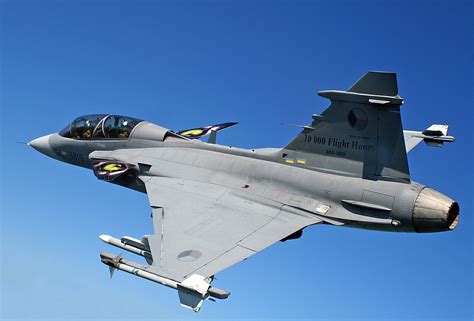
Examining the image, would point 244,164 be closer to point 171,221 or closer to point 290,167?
point 290,167

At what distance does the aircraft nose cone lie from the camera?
19.8 metres

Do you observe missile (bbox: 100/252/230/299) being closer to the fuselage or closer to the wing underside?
the wing underside

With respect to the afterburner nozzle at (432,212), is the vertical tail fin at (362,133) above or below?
above

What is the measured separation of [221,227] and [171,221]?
1.19 meters

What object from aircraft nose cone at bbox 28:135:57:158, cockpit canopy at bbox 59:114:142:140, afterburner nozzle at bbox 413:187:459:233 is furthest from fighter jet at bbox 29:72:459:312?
aircraft nose cone at bbox 28:135:57:158

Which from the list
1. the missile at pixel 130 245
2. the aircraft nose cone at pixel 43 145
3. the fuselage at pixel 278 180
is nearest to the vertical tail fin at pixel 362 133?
the fuselage at pixel 278 180

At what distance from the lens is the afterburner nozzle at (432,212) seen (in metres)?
13.2

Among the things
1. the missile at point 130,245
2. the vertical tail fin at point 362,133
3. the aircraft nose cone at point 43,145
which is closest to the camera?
the vertical tail fin at point 362,133

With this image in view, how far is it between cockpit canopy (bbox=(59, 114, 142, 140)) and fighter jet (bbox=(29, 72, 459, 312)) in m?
1.76

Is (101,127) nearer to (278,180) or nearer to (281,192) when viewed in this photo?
(278,180)

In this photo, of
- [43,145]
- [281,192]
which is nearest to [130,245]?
[281,192]

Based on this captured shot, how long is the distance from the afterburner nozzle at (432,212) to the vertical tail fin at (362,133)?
2.38 ft

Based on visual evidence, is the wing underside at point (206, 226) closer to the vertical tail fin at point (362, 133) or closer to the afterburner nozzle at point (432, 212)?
the vertical tail fin at point (362, 133)

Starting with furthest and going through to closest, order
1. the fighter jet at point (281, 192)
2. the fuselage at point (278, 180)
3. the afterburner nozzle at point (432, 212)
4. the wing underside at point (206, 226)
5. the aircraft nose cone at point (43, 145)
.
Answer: the aircraft nose cone at point (43, 145) → the fuselage at point (278, 180) → the afterburner nozzle at point (432, 212) → the fighter jet at point (281, 192) → the wing underside at point (206, 226)
